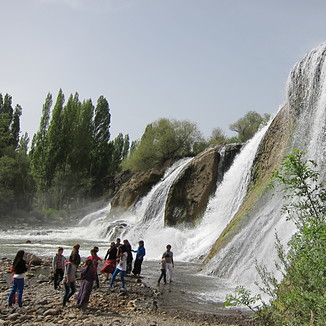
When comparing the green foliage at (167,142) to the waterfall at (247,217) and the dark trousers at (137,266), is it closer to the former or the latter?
the waterfall at (247,217)

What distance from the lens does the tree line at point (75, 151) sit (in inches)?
1672

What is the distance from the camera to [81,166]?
5234 cm

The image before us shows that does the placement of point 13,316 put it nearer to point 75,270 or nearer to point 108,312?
point 75,270

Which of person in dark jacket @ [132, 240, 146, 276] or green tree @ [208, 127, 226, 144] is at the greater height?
green tree @ [208, 127, 226, 144]

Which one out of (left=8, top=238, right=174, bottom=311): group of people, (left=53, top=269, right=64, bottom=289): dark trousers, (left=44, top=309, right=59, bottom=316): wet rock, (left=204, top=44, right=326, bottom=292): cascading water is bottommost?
(left=44, top=309, right=59, bottom=316): wet rock

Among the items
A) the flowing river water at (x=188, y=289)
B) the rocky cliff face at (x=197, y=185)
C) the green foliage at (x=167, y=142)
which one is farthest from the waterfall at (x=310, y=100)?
the green foliage at (x=167, y=142)

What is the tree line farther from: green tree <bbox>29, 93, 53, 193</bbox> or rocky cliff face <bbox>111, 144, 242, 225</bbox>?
rocky cliff face <bbox>111, 144, 242, 225</bbox>

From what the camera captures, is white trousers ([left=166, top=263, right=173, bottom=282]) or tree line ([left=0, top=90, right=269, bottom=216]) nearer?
white trousers ([left=166, top=263, right=173, bottom=282])

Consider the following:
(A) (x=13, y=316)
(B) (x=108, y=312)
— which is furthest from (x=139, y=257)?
(A) (x=13, y=316)

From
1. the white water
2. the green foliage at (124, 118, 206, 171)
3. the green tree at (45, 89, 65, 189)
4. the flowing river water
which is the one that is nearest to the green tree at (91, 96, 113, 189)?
the green tree at (45, 89, 65, 189)

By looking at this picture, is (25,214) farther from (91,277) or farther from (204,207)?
(91,277)

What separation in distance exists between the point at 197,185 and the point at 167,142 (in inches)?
659

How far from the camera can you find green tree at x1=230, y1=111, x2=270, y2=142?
47438 mm

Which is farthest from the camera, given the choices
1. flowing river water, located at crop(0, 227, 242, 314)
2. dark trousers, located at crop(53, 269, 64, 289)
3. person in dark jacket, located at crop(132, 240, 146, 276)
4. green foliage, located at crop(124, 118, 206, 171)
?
green foliage, located at crop(124, 118, 206, 171)
